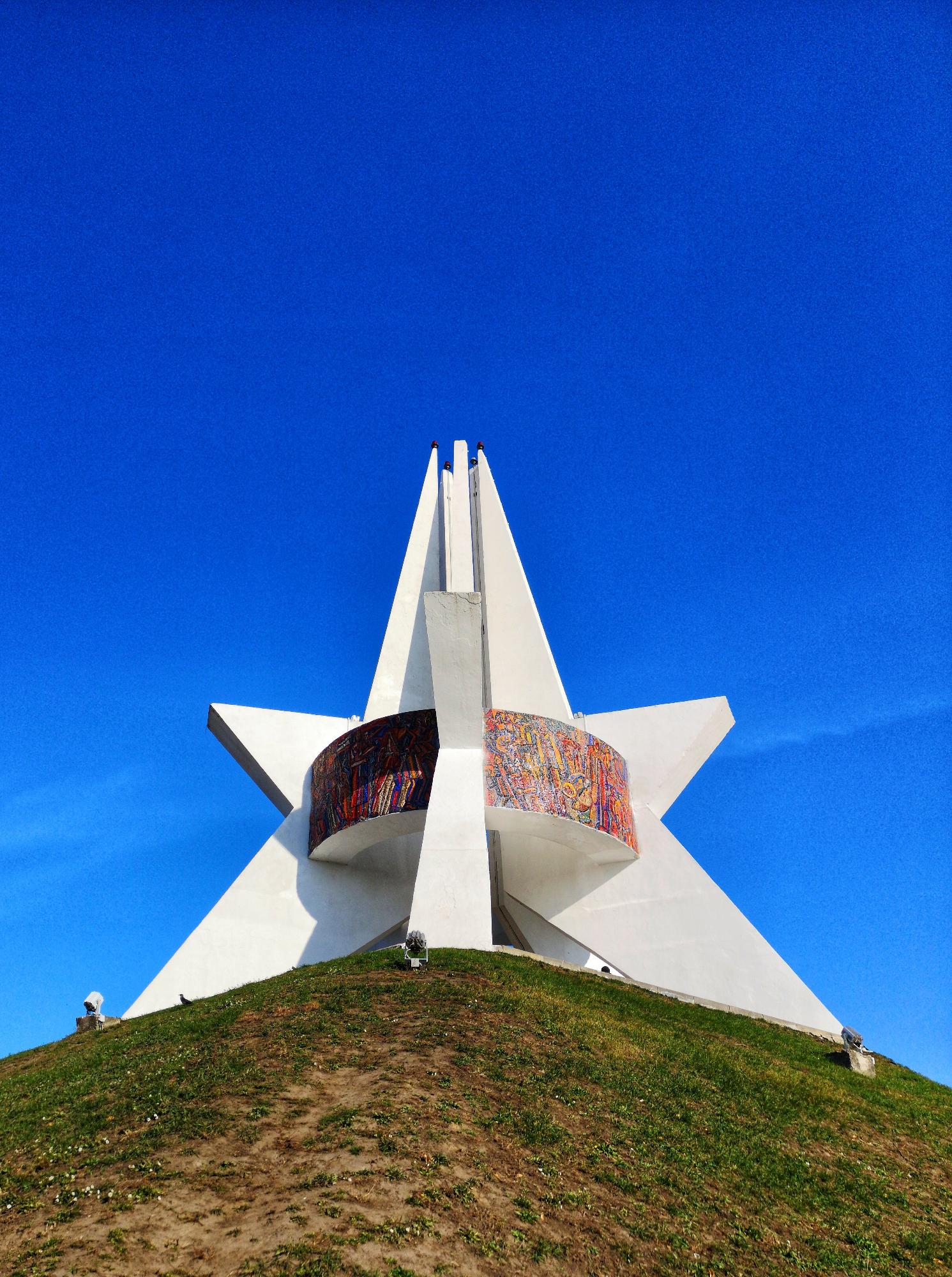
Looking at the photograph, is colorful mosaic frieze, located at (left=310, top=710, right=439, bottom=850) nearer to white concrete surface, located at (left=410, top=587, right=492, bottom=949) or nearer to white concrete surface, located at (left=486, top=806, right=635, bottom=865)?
white concrete surface, located at (left=410, top=587, right=492, bottom=949)

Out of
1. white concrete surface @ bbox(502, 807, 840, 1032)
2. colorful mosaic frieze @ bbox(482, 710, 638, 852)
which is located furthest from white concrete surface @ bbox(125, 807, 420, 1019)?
colorful mosaic frieze @ bbox(482, 710, 638, 852)

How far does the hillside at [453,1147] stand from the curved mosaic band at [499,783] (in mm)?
4819

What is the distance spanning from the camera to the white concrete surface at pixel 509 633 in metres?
16.8

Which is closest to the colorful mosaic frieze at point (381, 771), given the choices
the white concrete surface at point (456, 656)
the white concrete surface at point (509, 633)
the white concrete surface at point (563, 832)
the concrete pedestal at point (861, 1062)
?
the white concrete surface at point (456, 656)

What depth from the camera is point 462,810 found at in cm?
1222

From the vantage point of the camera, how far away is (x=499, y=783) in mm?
13039

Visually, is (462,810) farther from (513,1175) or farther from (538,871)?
(513,1175)

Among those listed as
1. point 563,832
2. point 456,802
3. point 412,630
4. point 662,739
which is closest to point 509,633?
point 412,630

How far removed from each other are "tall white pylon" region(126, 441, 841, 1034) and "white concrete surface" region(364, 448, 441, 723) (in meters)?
0.05

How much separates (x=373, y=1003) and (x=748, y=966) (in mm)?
7360

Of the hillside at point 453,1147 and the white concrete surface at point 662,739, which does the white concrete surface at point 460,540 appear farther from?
the hillside at point 453,1147

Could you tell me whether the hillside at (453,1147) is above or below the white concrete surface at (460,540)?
below

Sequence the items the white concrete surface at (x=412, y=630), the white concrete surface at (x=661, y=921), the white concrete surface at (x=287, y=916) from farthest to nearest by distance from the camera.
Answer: the white concrete surface at (x=412, y=630), the white concrete surface at (x=287, y=916), the white concrete surface at (x=661, y=921)

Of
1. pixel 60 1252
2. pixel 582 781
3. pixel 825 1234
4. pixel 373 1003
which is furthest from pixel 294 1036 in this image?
pixel 582 781
